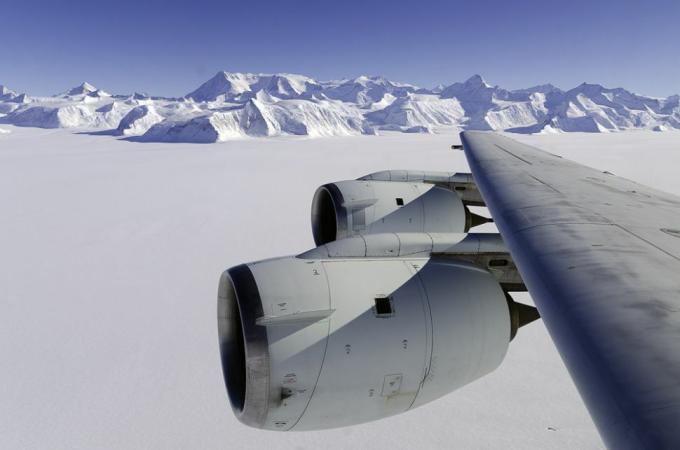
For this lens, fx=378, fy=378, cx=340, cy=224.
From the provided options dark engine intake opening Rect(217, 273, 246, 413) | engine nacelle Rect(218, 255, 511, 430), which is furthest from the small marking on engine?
dark engine intake opening Rect(217, 273, 246, 413)

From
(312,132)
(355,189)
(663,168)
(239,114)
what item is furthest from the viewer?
(312,132)

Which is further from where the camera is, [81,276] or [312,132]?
[312,132]

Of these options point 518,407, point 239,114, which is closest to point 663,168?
point 518,407

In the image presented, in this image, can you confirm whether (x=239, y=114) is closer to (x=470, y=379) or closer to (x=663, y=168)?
(x=663, y=168)

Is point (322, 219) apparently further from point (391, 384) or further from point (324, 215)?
point (391, 384)

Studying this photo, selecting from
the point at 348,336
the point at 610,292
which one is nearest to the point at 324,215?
the point at 348,336

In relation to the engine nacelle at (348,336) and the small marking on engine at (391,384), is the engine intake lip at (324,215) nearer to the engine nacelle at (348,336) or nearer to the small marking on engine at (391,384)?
the engine nacelle at (348,336)
